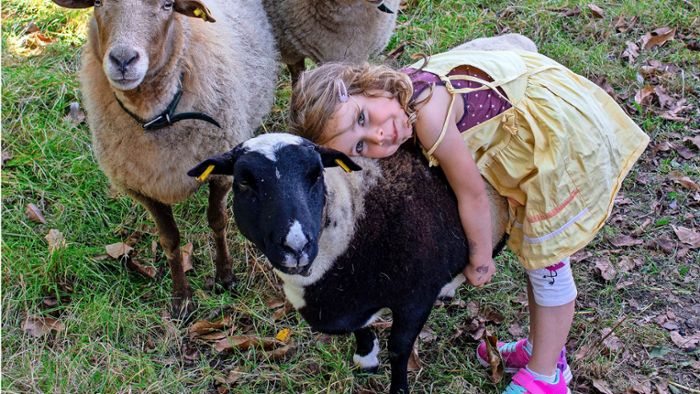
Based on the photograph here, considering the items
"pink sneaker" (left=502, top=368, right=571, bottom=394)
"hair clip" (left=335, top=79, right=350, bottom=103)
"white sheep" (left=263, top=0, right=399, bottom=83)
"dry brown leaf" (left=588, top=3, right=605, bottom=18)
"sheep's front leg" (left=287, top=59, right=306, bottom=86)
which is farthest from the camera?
"dry brown leaf" (left=588, top=3, right=605, bottom=18)

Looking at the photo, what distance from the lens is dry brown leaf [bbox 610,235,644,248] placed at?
4.01 m

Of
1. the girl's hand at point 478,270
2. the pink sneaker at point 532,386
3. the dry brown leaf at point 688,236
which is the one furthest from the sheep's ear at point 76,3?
the dry brown leaf at point 688,236

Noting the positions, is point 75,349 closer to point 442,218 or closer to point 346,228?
point 346,228

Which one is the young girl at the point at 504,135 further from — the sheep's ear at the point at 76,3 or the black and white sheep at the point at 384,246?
the sheep's ear at the point at 76,3

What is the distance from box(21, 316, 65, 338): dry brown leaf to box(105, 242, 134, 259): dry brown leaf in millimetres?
497

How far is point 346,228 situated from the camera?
2.65m

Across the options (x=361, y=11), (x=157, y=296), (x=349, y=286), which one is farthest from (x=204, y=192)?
(x=349, y=286)

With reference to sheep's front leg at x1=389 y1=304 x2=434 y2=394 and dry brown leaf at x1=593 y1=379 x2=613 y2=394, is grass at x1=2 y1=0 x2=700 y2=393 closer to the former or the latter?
dry brown leaf at x1=593 y1=379 x2=613 y2=394

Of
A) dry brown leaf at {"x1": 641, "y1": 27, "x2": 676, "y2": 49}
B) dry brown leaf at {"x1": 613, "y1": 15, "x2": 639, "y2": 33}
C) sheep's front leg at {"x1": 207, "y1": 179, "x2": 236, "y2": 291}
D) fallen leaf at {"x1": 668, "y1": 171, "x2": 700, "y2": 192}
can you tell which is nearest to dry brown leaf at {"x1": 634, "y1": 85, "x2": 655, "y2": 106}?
dry brown leaf at {"x1": 641, "y1": 27, "x2": 676, "y2": 49}

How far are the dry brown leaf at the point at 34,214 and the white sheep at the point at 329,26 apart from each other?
1.83 m

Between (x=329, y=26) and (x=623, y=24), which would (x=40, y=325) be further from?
(x=623, y=24)

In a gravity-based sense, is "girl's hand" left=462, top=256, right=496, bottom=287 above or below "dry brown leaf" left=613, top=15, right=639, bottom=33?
above

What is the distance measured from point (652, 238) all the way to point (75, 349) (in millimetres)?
3288

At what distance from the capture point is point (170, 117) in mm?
3148
